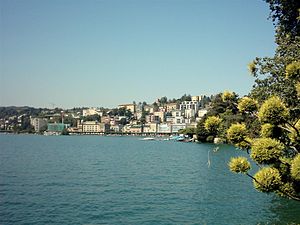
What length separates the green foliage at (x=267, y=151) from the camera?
6.52 meters

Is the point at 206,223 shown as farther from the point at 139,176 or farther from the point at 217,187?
the point at 139,176

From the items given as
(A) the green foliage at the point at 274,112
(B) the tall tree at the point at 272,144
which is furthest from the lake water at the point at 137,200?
(A) the green foliage at the point at 274,112

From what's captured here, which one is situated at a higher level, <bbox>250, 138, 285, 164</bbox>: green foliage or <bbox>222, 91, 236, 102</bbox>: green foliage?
<bbox>222, 91, 236, 102</bbox>: green foliage

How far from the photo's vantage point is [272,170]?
6773 mm

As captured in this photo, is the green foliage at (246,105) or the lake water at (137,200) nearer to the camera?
the green foliage at (246,105)

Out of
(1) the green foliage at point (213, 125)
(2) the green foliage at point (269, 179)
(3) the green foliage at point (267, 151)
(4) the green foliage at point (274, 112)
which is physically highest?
(4) the green foliage at point (274, 112)

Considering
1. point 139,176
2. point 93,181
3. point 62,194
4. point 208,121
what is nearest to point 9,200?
point 62,194

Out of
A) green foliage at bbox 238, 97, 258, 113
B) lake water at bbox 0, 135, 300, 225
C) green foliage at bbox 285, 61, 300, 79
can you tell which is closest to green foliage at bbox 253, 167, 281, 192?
green foliage at bbox 238, 97, 258, 113

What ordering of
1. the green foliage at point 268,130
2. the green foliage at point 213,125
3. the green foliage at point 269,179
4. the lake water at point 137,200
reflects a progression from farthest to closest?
the lake water at point 137,200 < the green foliage at point 268,130 < the green foliage at point 213,125 < the green foliage at point 269,179

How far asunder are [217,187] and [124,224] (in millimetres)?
12952

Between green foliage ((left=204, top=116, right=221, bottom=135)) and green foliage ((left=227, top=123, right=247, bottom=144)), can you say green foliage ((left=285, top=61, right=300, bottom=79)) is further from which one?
green foliage ((left=204, top=116, right=221, bottom=135))

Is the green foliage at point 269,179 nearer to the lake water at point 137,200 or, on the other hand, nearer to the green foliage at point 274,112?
the green foliage at point 274,112

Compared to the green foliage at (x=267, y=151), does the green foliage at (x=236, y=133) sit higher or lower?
higher

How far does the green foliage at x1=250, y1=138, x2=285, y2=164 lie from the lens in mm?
6523
